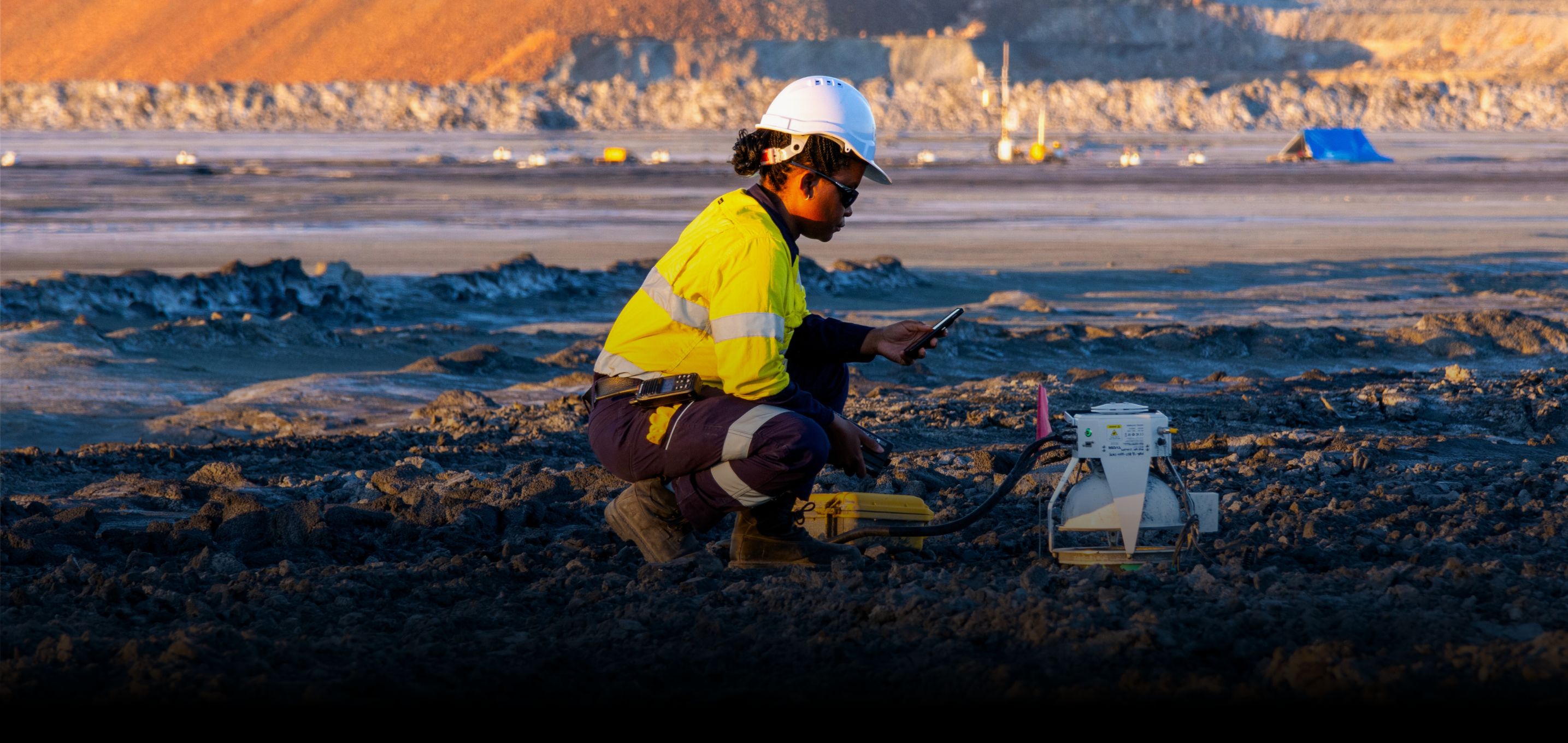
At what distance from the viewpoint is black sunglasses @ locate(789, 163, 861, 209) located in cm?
459

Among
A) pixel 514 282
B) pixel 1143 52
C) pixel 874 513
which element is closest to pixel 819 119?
pixel 874 513

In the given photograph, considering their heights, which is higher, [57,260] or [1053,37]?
[1053,37]

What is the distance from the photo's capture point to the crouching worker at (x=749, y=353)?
432cm

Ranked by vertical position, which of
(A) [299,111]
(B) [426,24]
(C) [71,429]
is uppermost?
(B) [426,24]

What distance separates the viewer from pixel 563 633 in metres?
4.21

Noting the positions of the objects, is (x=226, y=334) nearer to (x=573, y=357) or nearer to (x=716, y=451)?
(x=573, y=357)

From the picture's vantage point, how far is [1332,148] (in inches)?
2052

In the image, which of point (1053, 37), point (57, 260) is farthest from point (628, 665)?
point (1053, 37)

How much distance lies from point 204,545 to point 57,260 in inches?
616

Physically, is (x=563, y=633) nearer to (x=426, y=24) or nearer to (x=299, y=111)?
(x=299, y=111)

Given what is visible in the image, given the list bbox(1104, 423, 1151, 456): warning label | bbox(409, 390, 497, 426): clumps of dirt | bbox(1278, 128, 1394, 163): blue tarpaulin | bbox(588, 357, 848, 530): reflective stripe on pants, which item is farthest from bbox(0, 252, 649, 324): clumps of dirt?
bbox(1278, 128, 1394, 163): blue tarpaulin

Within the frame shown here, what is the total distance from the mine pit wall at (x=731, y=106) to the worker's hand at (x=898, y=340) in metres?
83.3

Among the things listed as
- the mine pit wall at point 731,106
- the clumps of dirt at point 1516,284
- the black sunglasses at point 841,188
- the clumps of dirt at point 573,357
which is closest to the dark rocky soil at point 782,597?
the black sunglasses at point 841,188

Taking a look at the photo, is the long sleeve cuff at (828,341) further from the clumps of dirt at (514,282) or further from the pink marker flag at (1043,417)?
Result: the clumps of dirt at (514,282)
